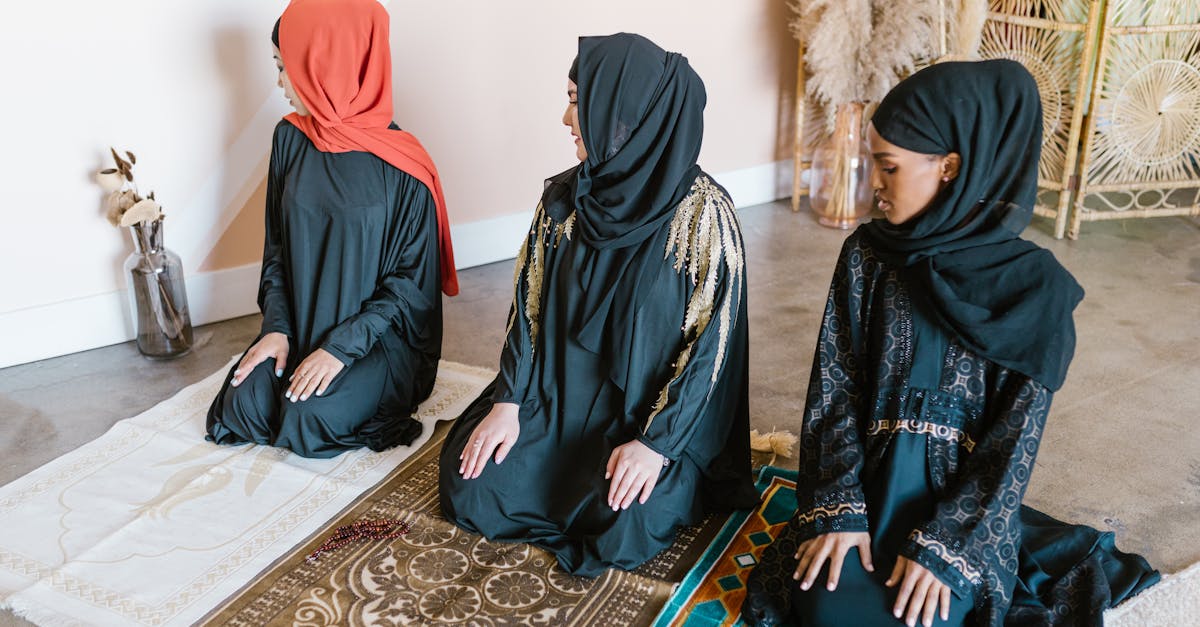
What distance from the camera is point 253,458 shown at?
7.98 feet

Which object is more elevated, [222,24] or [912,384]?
[222,24]

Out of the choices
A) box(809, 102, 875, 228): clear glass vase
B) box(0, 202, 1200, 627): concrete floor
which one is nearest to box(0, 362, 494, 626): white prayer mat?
box(0, 202, 1200, 627): concrete floor

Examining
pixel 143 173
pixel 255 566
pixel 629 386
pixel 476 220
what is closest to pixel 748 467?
pixel 629 386

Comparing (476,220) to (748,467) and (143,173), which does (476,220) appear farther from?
(748,467)

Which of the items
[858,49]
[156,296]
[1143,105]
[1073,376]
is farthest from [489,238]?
[1143,105]

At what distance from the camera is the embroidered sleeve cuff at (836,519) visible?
5.59ft

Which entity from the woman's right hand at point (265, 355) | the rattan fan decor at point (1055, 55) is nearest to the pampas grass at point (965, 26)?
the rattan fan decor at point (1055, 55)

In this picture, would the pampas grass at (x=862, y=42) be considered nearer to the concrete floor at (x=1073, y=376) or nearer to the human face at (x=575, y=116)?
the concrete floor at (x=1073, y=376)

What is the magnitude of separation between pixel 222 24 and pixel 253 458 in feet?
4.71

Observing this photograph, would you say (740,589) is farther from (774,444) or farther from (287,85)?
(287,85)

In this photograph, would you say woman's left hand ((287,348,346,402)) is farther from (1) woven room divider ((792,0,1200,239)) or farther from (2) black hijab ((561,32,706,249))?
(1) woven room divider ((792,0,1200,239))

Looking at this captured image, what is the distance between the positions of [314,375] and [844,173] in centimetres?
260

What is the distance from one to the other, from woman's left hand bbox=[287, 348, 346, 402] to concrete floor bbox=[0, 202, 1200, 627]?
647mm

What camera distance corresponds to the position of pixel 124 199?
284 cm
